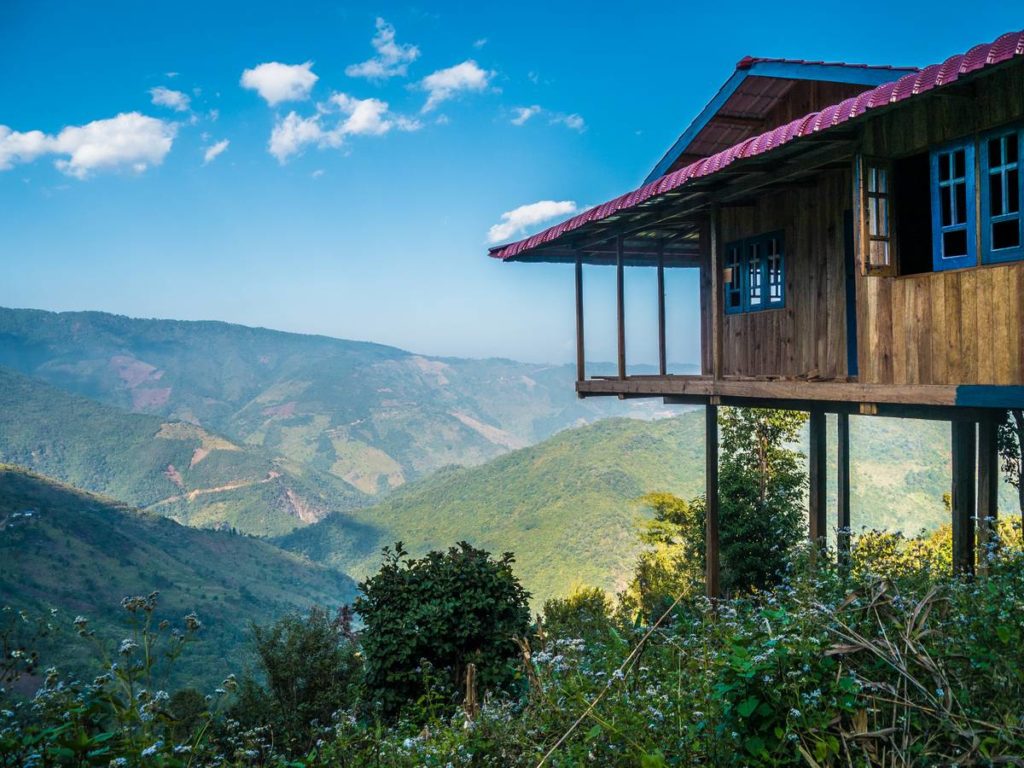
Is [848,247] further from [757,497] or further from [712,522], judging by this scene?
[757,497]

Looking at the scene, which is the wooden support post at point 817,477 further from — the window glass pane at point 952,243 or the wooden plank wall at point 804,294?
the window glass pane at point 952,243

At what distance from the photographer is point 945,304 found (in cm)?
601

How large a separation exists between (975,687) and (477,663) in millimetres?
5728

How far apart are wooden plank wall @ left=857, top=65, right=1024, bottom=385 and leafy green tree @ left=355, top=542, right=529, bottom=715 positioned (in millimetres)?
4475

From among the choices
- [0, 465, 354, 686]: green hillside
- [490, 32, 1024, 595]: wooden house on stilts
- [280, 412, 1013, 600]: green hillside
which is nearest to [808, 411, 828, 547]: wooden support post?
[490, 32, 1024, 595]: wooden house on stilts

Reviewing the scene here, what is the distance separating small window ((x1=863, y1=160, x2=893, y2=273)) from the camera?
6.50 metres

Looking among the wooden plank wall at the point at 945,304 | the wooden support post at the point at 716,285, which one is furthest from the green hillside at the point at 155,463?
the wooden plank wall at the point at 945,304

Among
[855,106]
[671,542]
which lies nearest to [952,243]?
[855,106]

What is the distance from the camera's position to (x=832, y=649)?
3.30m

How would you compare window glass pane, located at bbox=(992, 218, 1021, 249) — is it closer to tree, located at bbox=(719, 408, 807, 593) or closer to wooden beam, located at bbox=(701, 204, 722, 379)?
wooden beam, located at bbox=(701, 204, 722, 379)

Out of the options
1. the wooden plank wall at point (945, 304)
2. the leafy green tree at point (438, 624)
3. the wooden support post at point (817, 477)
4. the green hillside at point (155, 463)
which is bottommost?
the green hillside at point (155, 463)

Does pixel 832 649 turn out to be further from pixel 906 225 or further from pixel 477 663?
pixel 906 225

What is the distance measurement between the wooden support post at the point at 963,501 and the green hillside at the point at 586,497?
31.5m

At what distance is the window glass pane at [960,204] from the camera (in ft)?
19.9
